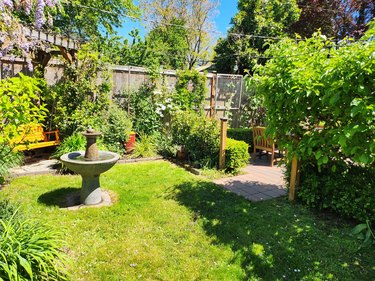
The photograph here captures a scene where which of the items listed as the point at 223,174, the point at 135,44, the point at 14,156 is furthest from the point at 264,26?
the point at 14,156

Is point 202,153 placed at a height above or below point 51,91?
below

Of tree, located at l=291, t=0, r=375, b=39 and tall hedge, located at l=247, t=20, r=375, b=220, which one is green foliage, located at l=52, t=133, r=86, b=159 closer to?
tall hedge, located at l=247, t=20, r=375, b=220

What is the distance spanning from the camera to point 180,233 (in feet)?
10.3

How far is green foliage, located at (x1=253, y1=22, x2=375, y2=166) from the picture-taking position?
8.18ft

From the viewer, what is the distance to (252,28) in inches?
432

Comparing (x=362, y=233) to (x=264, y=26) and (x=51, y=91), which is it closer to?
(x=51, y=91)

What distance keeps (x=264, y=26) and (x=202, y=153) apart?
738cm

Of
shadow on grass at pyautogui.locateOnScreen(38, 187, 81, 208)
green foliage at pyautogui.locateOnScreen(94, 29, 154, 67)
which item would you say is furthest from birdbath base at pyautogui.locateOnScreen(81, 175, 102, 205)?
green foliage at pyautogui.locateOnScreen(94, 29, 154, 67)

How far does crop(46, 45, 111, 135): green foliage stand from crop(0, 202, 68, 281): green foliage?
3.74m

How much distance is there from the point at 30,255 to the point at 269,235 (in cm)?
240

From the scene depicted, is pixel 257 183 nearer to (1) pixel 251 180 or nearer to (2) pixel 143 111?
(1) pixel 251 180

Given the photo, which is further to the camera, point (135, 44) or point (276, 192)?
point (135, 44)

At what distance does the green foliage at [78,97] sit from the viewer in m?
5.88

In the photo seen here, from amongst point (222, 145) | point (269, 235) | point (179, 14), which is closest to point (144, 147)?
point (222, 145)
